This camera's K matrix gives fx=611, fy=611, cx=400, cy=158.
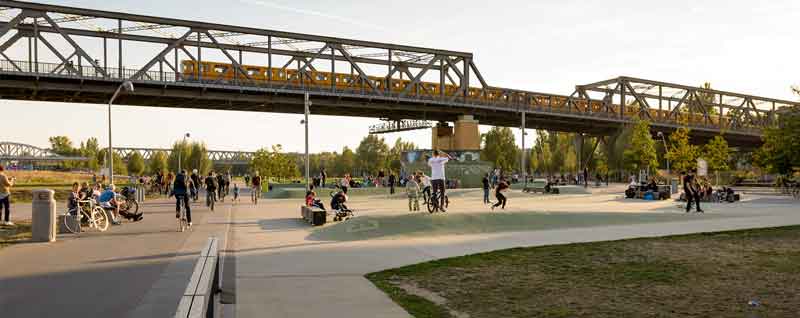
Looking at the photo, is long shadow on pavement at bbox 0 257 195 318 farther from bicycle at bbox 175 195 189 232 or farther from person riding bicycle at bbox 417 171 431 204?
person riding bicycle at bbox 417 171 431 204

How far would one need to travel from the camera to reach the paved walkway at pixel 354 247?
6.97 m

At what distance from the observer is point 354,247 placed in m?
12.3

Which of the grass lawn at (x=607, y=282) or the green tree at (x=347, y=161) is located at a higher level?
the green tree at (x=347, y=161)

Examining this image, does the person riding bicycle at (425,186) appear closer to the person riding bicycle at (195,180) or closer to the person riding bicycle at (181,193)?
the person riding bicycle at (181,193)

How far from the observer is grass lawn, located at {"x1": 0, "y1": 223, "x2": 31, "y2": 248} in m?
13.5

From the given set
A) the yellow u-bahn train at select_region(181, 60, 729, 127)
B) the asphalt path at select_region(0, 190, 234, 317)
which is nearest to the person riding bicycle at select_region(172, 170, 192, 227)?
the asphalt path at select_region(0, 190, 234, 317)

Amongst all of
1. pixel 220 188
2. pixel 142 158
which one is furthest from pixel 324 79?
pixel 142 158

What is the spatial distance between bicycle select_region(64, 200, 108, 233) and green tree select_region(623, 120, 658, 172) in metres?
59.2

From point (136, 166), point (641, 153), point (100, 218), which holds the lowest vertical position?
point (100, 218)

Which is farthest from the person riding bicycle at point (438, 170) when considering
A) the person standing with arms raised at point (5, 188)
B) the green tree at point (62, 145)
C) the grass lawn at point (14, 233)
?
the green tree at point (62, 145)

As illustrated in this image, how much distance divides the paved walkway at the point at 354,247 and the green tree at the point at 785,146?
51.0ft

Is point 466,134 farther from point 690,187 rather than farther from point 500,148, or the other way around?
point 690,187

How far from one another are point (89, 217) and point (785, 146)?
3572 centimetres

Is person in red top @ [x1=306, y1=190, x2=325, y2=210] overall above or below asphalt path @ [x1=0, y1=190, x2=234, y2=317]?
above
